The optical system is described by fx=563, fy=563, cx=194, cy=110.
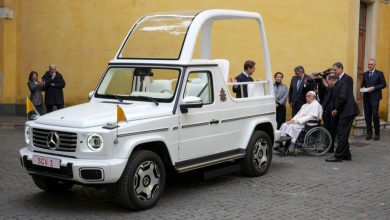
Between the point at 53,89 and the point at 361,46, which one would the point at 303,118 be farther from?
the point at 53,89

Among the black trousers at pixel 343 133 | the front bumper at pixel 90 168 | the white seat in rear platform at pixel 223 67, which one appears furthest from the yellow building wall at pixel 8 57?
the front bumper at pixel 90 168

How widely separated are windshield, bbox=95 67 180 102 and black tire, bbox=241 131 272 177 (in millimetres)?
1913

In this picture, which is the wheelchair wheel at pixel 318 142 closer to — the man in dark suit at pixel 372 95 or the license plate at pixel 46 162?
Result: the man in dark suit at pixel 372 95

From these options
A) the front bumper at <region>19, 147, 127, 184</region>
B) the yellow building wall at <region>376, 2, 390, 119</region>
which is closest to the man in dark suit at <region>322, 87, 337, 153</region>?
the yellow building wall at <region>376, 2, 390, 119</region>

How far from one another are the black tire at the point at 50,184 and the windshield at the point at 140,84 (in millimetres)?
1355

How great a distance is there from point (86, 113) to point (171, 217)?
168 centimetres

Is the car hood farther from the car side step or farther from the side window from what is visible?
the car side step

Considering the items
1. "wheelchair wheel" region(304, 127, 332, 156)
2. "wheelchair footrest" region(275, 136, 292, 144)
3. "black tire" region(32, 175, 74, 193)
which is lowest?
"black tire" region(32, 175, 74, 193)

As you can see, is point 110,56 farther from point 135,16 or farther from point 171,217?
point 171,217

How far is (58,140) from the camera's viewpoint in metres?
6.75

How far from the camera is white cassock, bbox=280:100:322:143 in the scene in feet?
36.9

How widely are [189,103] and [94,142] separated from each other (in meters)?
1.48

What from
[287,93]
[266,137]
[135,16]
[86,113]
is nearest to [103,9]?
[135,16]

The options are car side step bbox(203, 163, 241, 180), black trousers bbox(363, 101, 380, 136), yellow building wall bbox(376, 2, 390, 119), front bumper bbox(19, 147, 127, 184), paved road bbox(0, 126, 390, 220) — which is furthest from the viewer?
yellow building wall bbox(376, 2, 390, 119)
